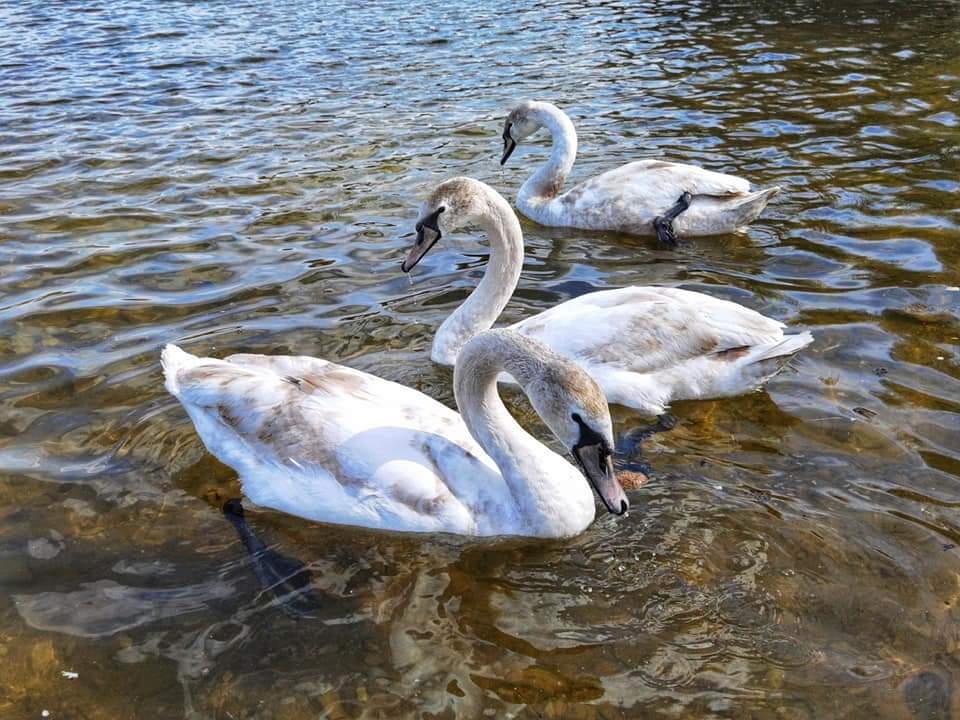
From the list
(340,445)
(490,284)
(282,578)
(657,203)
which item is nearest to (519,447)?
(340,445)

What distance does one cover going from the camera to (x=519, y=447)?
470 centimetres

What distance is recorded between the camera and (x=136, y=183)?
33.9 ft

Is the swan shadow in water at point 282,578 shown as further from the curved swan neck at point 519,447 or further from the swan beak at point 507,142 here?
the swan beak at point 507,142

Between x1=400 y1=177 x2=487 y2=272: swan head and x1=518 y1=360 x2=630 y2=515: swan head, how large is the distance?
2.45 meters

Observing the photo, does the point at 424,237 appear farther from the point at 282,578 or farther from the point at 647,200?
the point at 647,200

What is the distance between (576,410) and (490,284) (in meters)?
2.78

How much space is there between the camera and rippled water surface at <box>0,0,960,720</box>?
3.96m

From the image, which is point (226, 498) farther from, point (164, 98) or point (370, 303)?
point (164, 98)

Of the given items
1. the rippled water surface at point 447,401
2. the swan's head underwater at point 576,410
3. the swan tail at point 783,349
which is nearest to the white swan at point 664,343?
the swan tail at point 783,349

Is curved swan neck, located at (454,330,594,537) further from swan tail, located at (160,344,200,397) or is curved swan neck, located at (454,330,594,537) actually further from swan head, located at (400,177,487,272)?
swan head, located at (400,177,487,272)

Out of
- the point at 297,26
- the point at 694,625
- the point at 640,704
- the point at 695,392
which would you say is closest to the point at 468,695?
the point at 640,704

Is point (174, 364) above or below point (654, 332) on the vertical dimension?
above

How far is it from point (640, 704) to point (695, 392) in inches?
108

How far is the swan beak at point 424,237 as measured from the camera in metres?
6.62
